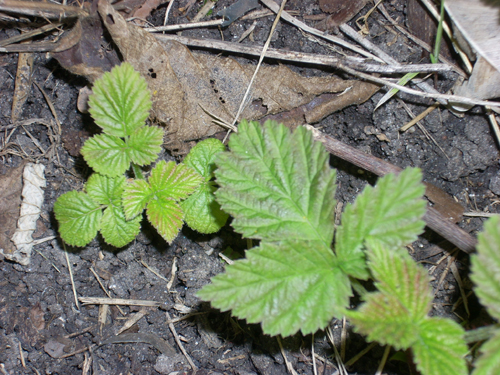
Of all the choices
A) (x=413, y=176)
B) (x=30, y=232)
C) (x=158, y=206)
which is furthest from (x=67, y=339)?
(x=413, y=176)

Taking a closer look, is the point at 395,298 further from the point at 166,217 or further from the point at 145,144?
the point at 145,144

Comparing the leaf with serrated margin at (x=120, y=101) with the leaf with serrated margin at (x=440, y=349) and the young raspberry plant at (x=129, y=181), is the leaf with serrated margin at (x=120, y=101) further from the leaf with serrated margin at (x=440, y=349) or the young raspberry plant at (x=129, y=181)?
the leaf with serrated margin at (x=440, y=349)

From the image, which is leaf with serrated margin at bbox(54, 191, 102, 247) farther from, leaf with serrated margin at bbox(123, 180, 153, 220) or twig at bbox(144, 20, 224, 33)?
twig at bbox(144, 20, 224, 33)

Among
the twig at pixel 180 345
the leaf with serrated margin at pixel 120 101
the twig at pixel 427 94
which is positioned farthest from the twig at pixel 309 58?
the twig at pixel 180 345

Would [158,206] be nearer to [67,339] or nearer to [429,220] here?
[67,339]

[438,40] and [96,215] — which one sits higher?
[438,40]

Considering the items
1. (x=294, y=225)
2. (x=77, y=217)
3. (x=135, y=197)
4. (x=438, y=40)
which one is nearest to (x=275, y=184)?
(x=294, y=225)
